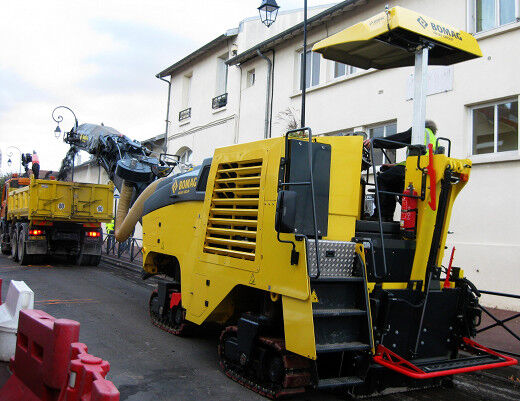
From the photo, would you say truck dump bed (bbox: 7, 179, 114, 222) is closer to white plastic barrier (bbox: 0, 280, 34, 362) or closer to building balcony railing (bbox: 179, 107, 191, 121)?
building balcony railing (bbox: 179, 107, 191, 121)

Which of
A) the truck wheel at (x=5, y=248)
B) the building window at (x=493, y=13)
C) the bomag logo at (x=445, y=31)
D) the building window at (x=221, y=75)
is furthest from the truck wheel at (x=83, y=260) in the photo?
the bomag logo at (x=445, y=31)

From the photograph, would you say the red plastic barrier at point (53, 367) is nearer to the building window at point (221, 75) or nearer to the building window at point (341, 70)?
the building window at point (341, 70)

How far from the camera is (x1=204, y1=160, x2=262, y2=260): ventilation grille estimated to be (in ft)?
16.4

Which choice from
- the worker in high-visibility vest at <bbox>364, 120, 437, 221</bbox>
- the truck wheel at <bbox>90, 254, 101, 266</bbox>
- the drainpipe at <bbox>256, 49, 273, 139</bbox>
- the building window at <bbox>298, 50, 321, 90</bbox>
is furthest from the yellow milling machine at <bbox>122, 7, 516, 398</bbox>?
the drainpipe at <bbox>256, 49, 273, 139</bbox>

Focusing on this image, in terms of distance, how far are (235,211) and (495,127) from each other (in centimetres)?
728

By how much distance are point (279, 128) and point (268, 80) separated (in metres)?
1.84

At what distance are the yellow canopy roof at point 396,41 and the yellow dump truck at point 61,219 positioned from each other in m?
10.7

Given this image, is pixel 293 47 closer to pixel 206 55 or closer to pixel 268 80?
pixel 268 80

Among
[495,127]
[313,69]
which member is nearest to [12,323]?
[495,127]

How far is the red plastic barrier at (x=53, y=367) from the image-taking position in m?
3.09

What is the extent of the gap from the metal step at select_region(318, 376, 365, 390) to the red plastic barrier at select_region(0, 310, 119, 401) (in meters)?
1.81

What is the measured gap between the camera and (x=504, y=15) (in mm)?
10258

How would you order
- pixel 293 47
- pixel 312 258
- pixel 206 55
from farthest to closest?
1. pixel 206 55
2. pixel 293 47
3. pixel 312 258

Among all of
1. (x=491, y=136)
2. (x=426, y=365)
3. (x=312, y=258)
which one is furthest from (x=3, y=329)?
(x=491, y=136)
